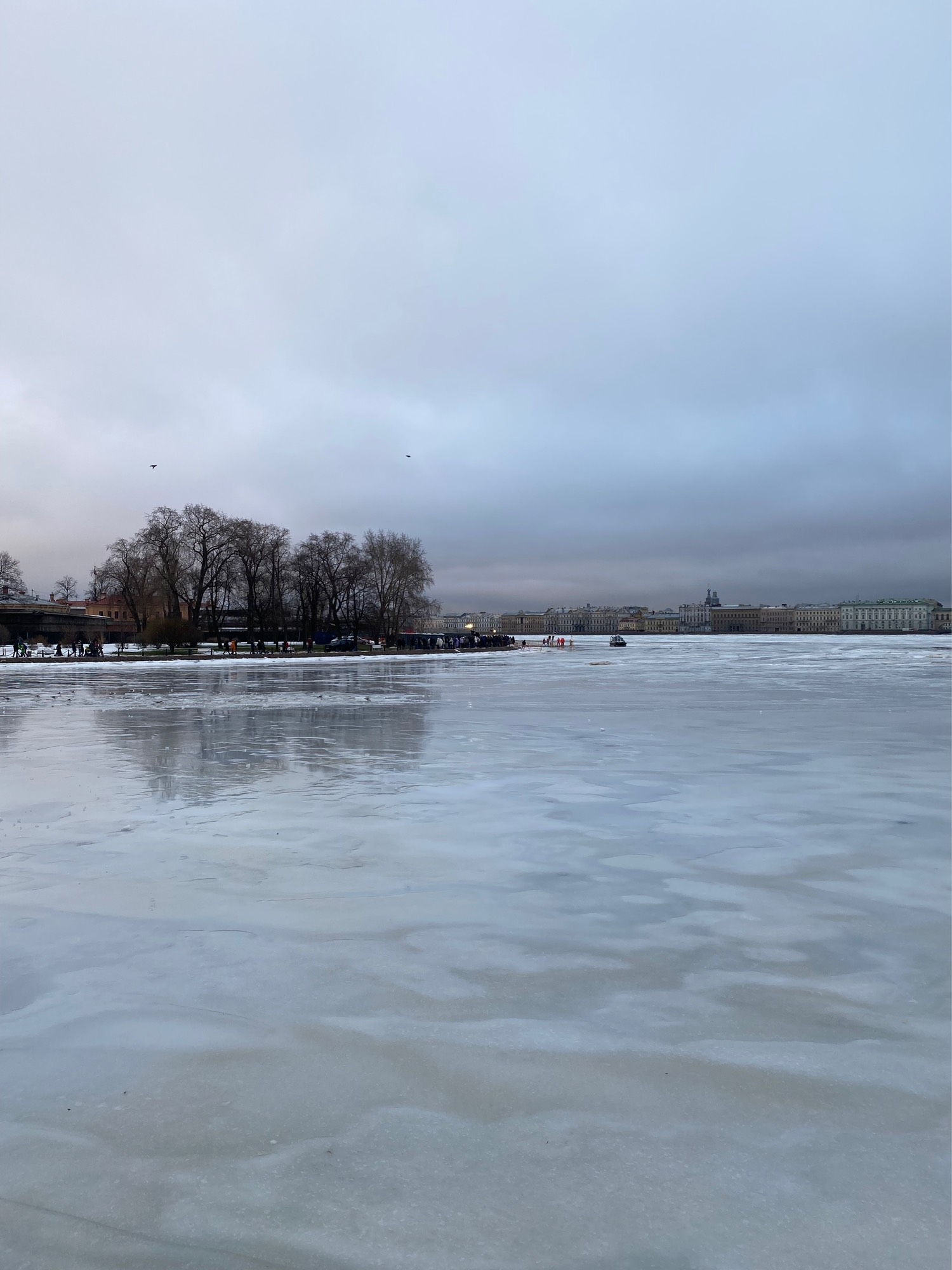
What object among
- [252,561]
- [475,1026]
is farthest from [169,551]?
[475,1026]

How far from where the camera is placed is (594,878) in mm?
6266

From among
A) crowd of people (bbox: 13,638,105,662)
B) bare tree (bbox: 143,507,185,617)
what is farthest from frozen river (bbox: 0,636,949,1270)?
bare tree (bbox: 143,507,185,617)

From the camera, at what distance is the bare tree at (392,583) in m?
80.1

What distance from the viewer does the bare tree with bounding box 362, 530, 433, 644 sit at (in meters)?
80.1

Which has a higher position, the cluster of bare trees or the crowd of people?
the cluster of bare trees

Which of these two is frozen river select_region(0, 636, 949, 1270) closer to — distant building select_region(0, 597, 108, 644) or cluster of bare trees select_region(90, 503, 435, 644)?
cluster of bare trees select_region(90, 503, 435, 644)

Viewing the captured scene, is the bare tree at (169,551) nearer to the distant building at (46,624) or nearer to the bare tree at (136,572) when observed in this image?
the bare tree at (136,572)

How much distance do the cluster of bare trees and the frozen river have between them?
52790mm

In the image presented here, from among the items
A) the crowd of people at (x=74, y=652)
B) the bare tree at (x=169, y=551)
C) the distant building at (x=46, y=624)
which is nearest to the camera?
the crowd of people at (x=74, y=652)

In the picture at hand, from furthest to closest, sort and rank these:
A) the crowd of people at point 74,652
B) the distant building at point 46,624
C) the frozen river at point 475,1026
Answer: the distant building at point 46,624 → the crowd of people at point 74,652 → the frozen river at point 475,1026

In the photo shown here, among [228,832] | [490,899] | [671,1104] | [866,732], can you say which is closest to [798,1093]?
[671,1104]

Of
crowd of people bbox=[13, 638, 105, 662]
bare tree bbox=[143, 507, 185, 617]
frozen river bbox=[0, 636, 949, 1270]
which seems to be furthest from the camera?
bare tree bbox=[143, 507, 185, 617]

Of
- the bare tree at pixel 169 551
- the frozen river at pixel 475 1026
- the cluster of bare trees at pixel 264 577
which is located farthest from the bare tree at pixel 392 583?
the frozen river at pixel 475 1026

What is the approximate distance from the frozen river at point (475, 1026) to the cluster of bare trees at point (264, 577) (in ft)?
173
